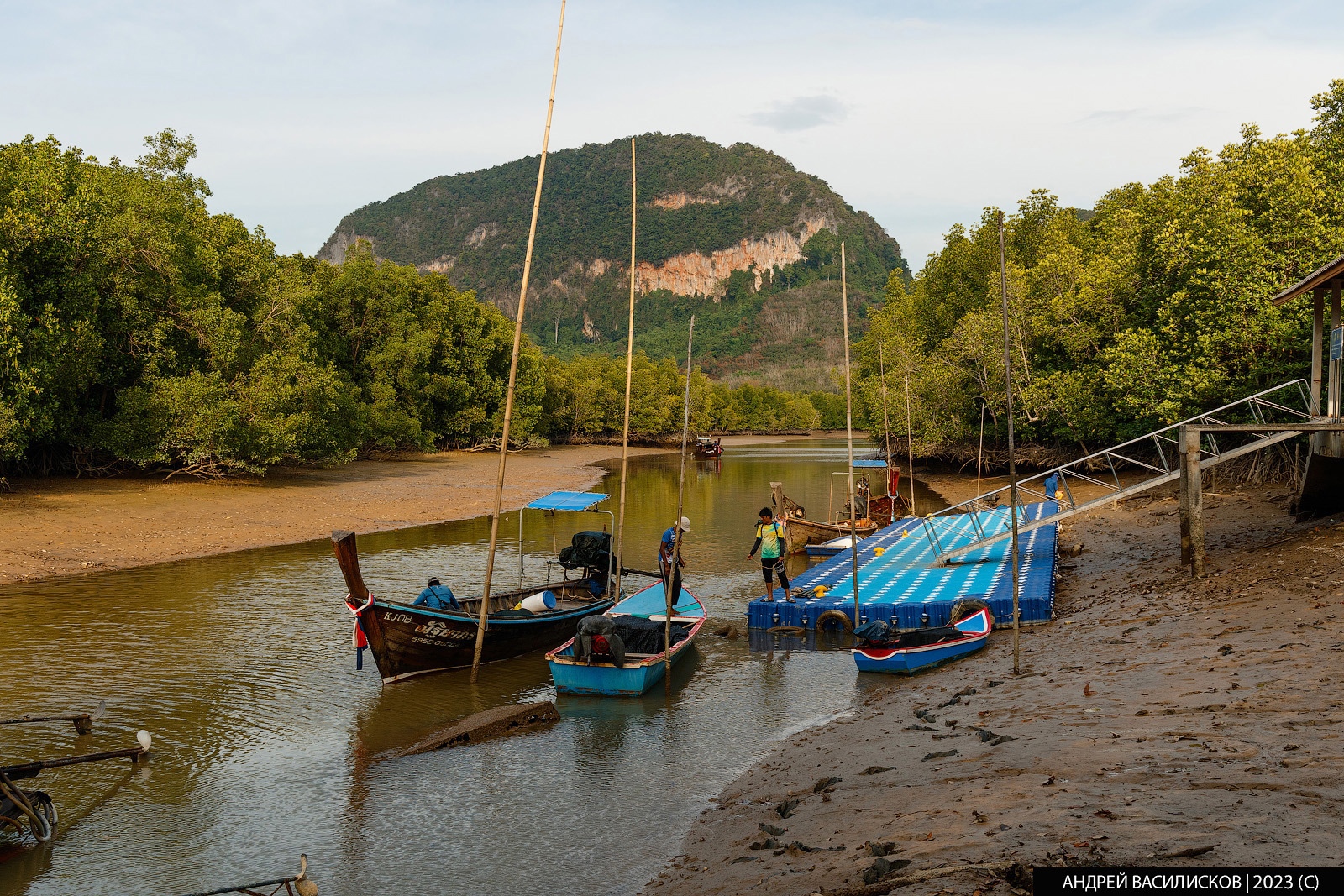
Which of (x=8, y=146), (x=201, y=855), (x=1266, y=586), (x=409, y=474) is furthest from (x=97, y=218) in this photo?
(x=1266, y=586)

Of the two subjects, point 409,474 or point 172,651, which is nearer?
point 172,651

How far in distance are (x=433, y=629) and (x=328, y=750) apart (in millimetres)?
3248

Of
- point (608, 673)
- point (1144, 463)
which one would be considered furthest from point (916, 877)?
point (1144, 463)

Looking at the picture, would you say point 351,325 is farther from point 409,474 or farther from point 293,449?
point 293,449

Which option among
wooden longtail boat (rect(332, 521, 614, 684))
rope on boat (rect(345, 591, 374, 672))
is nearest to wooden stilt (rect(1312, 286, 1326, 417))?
wooden longtail boat (rect(332, 521, 614, 684))

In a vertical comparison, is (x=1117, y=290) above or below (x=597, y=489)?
above

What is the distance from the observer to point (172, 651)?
17.0 metres

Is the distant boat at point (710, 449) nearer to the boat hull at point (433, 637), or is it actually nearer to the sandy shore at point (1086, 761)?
the boat hull at point (433, 637)

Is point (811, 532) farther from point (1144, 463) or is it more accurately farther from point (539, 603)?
point (539, 603)

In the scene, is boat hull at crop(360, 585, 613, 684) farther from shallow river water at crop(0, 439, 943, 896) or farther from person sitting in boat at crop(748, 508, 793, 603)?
person sitting in boat at crop(748, 508, 793, 603)

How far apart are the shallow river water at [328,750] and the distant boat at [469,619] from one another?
0.40 m

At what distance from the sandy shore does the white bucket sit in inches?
264

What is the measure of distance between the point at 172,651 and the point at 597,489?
120 ft

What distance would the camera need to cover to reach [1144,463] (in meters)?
29.4
